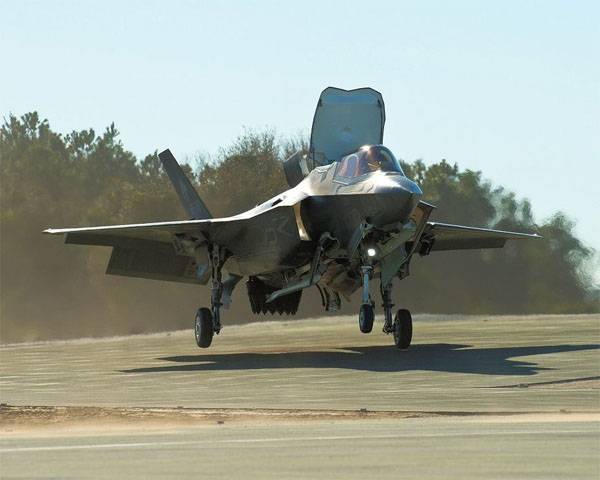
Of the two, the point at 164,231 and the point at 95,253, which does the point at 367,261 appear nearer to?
the point at 164,231

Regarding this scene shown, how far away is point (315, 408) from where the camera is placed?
16.2 meters

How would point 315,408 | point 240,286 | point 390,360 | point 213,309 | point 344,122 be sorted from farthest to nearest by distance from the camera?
point 240,286 → point 213,309 → point 344,122 → point 390,360 → point 315,408

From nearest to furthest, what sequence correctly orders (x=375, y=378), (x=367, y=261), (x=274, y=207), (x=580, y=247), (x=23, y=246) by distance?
1. (x=375, y=378)
2. (x=367, y=261)
3. (x=274, y=207)
4. (x=580, y=247)
5. (x=23, y=246)

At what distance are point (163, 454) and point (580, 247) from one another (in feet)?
225

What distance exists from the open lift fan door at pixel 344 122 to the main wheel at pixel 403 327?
388 centimetres

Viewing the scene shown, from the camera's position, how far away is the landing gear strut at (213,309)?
1127 inches

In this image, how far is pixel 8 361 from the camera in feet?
97.4

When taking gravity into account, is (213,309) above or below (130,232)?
below

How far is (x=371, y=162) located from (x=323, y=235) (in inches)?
73.9

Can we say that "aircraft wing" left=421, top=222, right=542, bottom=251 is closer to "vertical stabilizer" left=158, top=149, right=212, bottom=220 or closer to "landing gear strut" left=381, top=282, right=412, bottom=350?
"landing gear strut" left=381, top=282, right=412, bottom=350

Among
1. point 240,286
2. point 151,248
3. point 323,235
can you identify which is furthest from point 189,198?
point 240,286

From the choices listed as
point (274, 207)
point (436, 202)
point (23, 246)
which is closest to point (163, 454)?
point (274, 207)

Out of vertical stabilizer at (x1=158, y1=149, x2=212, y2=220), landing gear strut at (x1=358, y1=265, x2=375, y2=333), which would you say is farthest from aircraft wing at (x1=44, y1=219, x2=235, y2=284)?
landing gear strut at (x1=358, y1=265, x2=375, y2=333)

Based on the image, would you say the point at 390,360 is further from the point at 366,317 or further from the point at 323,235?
the point at 323,235
